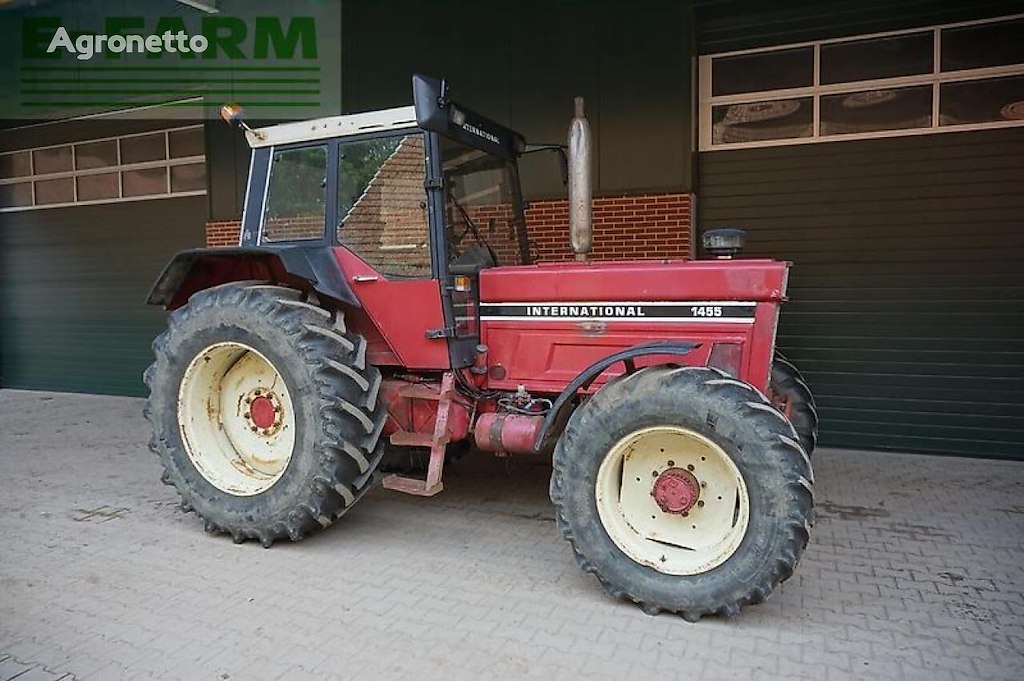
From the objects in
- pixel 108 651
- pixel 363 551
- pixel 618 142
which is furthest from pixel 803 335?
pixel 108 651

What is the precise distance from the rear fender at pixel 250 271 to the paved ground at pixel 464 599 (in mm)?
1528

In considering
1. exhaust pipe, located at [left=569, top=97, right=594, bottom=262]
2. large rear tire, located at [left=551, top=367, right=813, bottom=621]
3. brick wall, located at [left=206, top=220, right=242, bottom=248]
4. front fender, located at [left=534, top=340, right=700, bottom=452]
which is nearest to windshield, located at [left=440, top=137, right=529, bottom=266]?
exhaust pipe, located at [left=569, top=97, right=594, bottom=262]

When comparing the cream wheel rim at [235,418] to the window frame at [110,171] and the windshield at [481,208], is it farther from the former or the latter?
the window frame at [110,171]

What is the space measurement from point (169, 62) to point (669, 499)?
9483mm

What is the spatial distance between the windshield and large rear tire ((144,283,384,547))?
91 centimetres

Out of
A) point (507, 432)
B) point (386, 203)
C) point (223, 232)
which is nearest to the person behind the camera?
point (507, 432)

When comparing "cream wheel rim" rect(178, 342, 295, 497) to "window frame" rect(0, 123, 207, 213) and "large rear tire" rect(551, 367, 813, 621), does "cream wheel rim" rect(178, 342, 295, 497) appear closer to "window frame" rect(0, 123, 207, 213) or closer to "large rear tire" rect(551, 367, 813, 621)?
"large rear tire" rect(551, 367, 813, 621)

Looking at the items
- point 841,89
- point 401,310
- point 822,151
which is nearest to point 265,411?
point 401,310

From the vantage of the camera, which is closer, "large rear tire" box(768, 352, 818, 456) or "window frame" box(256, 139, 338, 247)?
"window frame" box(256, 139, 338, 247)

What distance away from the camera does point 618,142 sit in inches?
294

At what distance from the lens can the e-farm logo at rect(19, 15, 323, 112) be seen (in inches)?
365

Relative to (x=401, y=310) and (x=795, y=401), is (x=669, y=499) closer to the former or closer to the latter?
(x=401, y=310)

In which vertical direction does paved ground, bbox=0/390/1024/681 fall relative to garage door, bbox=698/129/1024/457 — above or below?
below

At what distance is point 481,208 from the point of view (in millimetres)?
4930
